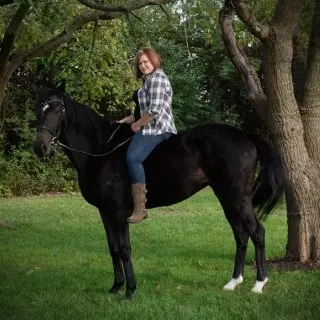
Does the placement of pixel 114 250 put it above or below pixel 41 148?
below

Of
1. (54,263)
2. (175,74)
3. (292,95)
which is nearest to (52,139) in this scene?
(54,263)

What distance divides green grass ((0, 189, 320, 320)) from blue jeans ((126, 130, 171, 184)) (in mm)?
1305

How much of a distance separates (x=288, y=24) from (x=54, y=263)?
4.71 metres

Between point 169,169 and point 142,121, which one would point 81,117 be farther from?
point 169,169

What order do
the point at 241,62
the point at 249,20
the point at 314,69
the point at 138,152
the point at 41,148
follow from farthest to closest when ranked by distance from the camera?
the point at 241,62, the point at 314,69, the point at 249,20, the point at 138,152, the point at 41,148

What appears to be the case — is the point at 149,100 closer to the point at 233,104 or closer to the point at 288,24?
the point at 288,24

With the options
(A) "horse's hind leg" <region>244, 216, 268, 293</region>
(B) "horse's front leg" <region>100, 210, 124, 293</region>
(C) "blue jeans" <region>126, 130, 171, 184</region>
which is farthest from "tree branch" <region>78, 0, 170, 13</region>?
(A) "horse's hind leg" <region>244, 216, 268, 293</region>

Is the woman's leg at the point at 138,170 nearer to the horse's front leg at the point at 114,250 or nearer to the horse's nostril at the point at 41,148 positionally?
the horse's front leg at the point at 114,250

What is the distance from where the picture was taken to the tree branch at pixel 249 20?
725cm

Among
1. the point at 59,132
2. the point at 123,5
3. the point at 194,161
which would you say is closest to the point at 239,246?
the point at 194,161

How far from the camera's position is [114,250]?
6.35 meters

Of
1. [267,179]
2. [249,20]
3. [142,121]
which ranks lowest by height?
[267,179]

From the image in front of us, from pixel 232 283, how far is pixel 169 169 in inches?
59.6

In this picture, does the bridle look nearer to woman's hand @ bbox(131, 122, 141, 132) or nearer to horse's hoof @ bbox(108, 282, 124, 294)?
woman's hand @ bbox(131, 122, 141, 132)
